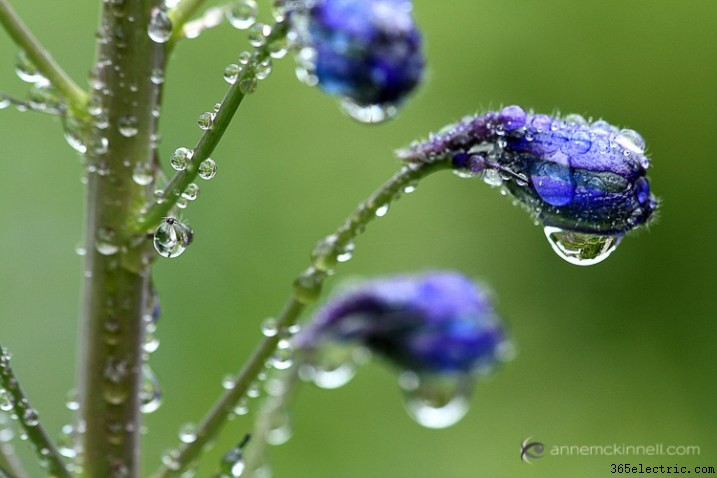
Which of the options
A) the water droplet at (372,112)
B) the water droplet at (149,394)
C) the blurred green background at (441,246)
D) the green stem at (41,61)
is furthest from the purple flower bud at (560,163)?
the blurred green background at (441,246)

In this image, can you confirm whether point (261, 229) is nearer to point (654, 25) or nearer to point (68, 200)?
point (68, 200)

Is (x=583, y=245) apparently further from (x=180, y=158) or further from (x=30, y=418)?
(x=30, y=418)

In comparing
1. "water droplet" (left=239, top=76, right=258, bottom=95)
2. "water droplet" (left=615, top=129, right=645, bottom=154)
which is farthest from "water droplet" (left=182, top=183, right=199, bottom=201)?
"water droplet" (left=615, top=129, right=645, bottom=154)

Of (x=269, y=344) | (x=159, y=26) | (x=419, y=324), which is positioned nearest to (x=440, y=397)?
(x=419, y=324)

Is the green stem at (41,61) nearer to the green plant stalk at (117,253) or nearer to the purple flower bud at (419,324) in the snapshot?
the green plant stalk at (117,253)

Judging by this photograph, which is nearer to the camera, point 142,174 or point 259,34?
point 259,34

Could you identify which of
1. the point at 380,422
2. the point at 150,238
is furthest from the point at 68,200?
the point at 150,238
